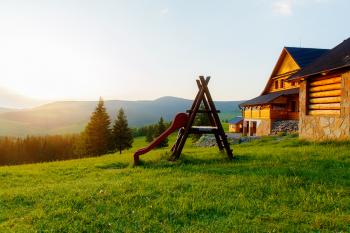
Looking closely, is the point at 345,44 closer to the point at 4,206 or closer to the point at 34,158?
the point at 4,206

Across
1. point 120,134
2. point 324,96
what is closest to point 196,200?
point 324,96

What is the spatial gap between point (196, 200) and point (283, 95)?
26885mm

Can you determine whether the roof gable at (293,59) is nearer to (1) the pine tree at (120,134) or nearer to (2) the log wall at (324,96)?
(2) the log wall at (324,96)

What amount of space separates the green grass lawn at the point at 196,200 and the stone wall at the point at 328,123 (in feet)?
12.8

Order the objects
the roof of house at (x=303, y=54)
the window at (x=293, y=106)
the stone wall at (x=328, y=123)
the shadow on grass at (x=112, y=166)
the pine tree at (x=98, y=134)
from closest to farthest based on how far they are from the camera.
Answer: the shadow on grass at (x=112, y=166) → the stone wall at (x=328, y=123) → the roof of house at (x=303, y=54) → the window at (x=293, y=106) → the pine tree at (x=98, y=134)

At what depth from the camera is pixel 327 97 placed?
638 inches

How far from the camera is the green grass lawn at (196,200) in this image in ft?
18.4

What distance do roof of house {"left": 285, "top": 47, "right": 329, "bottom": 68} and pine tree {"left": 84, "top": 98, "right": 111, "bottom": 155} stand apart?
29.5 m

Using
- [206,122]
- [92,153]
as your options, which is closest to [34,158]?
[92,153]

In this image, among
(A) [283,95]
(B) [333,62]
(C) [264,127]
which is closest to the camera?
(B) [333,62]

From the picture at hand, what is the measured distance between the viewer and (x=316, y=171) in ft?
30.3

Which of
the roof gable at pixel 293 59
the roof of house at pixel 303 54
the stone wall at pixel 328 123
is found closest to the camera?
the stone wall at pixel 328 123

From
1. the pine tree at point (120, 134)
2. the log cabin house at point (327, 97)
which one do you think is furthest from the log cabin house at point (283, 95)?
the pine tree at point (120, 134)

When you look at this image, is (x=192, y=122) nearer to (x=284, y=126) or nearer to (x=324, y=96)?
(x=324, y=96)
